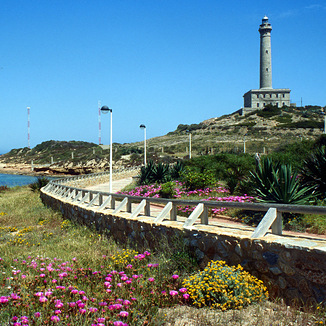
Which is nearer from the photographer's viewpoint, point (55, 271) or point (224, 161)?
point (55, 271)

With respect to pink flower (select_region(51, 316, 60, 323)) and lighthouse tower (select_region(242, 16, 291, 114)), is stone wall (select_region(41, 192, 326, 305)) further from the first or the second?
lighthouse tower (select_region(242, 16, 291, 114))

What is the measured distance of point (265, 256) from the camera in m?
5.54

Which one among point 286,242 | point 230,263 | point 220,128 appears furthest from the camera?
point 220,128

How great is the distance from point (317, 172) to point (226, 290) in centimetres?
717

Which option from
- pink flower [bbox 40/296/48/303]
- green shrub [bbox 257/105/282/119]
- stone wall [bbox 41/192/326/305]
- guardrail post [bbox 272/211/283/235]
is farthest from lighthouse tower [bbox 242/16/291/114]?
pink flower [bbox 40/296/48/303]

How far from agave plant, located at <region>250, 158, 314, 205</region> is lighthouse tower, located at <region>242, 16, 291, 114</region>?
102511mm

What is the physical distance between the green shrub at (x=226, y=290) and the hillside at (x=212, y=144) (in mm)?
47747

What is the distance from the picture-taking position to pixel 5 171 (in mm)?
86750

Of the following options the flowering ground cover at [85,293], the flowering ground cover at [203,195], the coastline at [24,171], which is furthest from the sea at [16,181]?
the flowering ground cover at [85,293]

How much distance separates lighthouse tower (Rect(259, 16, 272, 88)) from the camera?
4179 inches

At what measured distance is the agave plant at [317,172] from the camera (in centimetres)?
1113

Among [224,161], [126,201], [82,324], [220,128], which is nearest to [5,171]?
[220,128]

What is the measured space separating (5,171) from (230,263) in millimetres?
88675

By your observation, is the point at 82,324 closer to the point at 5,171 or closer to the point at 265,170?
the point at 265,170
